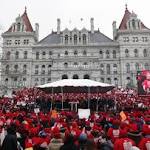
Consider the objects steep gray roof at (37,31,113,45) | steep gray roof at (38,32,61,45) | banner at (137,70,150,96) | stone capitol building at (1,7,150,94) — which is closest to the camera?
banner at (137,70,150,96)

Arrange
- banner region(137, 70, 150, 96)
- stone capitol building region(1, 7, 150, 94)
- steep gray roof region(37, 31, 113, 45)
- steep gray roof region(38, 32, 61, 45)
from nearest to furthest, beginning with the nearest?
banner region(137, 70, 150, 96) → stone capitol building region(1, 7, 150, 94) → steep gray roof region(37, 31, 113, 45) → steep gray roof region(38, 32, 61, 45)

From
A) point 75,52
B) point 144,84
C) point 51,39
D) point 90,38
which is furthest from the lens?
point 51,39

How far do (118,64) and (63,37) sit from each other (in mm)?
16169

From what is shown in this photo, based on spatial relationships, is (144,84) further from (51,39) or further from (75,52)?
(51,39)

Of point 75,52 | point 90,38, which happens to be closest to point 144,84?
point 75,52

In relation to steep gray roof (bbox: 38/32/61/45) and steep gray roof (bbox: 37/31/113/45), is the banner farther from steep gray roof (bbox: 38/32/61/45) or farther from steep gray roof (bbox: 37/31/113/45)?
steep gray roof (bbox: 38/32/61/45)

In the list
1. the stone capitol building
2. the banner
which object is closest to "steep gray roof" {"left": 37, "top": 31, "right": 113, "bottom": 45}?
the stone capitol building

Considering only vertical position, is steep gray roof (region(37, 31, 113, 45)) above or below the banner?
above

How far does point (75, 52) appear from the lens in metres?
69.6

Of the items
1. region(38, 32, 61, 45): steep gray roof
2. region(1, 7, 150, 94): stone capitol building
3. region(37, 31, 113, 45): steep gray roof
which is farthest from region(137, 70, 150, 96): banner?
region(38, 32, 61, 45): steep gray roof

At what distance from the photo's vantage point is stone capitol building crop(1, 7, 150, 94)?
67.5 m

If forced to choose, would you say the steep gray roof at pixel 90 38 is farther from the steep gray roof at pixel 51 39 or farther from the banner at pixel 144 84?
the banner at pixel 144 84

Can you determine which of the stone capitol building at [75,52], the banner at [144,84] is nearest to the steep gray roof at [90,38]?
the stone capitol building at [75,52]

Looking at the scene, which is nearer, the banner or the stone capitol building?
the banner
